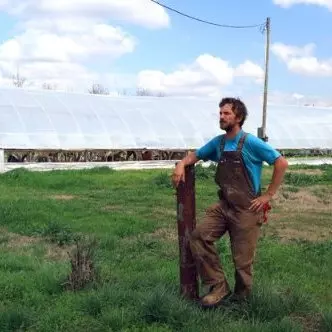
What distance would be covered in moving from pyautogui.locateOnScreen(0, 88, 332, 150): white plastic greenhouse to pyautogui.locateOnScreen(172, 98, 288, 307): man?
16671 millimetres

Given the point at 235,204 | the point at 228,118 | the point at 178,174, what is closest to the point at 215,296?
the point at 235,204

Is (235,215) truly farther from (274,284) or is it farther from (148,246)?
(148,246)

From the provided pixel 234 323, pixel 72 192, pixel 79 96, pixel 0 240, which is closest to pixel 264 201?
pixel 234 323

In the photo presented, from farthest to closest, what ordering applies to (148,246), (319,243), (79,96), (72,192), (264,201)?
(79,96) → (72,192) → (319,243) → (148,246) → (264,201)

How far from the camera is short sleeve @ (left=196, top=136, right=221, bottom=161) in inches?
208

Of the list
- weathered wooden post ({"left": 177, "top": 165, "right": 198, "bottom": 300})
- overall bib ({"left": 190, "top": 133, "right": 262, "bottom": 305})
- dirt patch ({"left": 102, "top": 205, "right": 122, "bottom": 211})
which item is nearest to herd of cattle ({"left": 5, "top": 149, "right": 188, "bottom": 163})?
dirt patch ({"left": 102, "top": 205, "right": 122, "bottom": 211})

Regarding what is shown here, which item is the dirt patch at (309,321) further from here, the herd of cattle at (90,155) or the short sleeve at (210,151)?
the herd of cattle at (90,155)

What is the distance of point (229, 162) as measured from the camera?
5.12 meters

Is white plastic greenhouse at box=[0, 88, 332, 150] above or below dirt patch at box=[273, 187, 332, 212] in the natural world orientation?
above

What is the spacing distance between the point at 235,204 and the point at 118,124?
19708mm

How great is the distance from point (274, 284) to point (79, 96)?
2178 cm

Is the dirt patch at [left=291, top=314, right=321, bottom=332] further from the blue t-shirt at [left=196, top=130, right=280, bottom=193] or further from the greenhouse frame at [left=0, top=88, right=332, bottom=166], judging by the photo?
the greenhouse frame at [left=0, top=88, right=332, bottom=166]

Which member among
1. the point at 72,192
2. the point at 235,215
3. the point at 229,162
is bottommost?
the point at 72,192

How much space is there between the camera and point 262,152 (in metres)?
5.02
